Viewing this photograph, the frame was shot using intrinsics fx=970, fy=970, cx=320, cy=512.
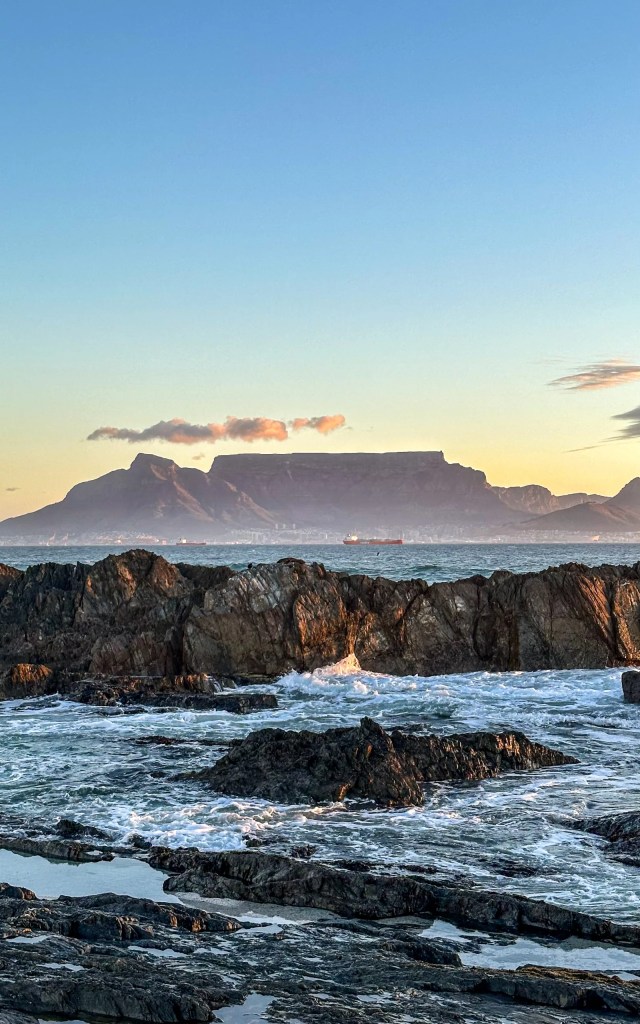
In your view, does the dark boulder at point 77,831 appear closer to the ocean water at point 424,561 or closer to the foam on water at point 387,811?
the foam on water at point 387,811

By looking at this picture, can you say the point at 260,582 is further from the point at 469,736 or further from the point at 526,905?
the point at 526,905

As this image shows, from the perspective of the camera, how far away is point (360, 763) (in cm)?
1552

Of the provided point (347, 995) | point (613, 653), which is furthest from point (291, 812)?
point (613, 653)

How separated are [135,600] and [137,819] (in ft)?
63.6

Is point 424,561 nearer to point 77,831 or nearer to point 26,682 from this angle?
point 26,682

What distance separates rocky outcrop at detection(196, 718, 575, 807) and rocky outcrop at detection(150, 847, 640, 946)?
3377 millimetres

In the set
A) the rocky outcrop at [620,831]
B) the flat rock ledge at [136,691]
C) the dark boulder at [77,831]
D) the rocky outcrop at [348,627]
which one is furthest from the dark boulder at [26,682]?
the rocky outcrop at [620,831]

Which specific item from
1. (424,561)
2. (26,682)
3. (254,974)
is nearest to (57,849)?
(254,974)

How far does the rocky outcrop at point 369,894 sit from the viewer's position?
9.66 metres

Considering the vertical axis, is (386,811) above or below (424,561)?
below

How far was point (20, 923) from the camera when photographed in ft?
30.2

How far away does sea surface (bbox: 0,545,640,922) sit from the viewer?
38.8 ft

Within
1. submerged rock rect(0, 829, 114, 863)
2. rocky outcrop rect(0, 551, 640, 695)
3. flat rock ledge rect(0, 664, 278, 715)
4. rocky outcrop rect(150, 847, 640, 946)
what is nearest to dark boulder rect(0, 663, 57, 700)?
flat rock ledge rect(0, 664, 278, 715)

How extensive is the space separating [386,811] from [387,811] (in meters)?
0.01
